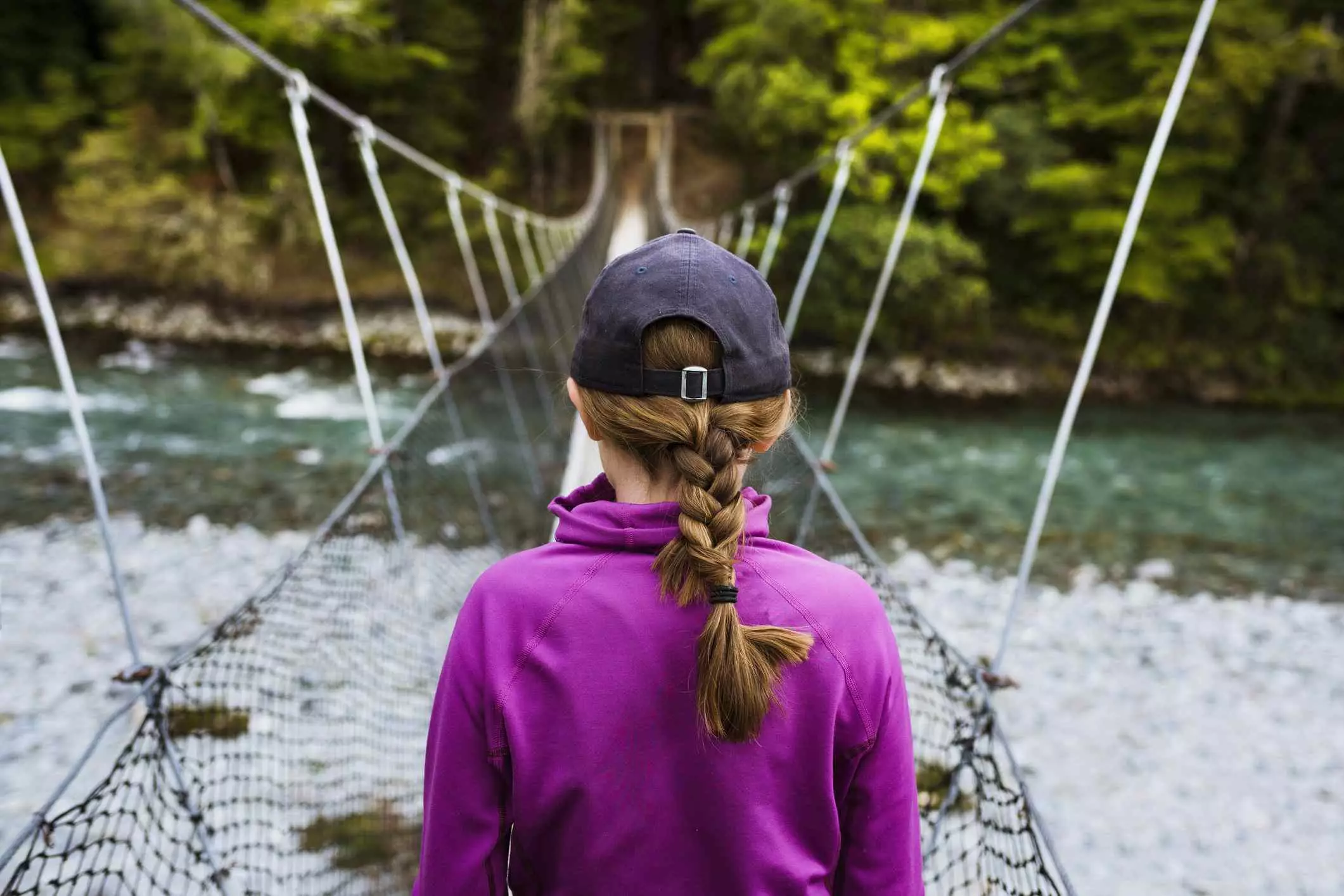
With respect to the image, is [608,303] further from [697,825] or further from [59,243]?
[59,243]

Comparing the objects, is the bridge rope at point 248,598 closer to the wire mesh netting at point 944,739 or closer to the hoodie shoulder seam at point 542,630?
the hoodie shoulder seam at point 542,630

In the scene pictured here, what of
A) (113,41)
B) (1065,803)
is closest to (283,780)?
(1065,803)

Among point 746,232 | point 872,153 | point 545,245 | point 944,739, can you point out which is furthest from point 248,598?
point 545,245

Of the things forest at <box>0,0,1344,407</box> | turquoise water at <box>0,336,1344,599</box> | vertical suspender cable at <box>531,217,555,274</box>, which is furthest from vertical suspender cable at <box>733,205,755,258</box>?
vertical suspender cable at <box>531,217,555,274</box>

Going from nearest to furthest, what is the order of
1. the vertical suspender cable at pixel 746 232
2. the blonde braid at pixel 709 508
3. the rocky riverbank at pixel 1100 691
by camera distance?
the blonde braid at pixel 709 508 < the rocky riverbank at pixel 1100 691 < the vertical suspender cable at pixel 746 232

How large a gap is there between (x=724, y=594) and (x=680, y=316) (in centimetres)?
13

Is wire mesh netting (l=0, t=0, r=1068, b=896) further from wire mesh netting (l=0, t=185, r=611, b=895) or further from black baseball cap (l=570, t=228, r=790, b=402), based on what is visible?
black baseball cap (l=570, t=228, r=790, b=402)

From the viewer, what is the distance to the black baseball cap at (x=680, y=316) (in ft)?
1.36

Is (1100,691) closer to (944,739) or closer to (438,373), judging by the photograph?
(944,739)

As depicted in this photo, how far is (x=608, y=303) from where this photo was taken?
1.40ft

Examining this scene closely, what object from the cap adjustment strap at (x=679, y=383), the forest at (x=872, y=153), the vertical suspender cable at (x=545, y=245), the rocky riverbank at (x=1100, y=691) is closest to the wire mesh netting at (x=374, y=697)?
the rocky riverbank at (x=1100, y=691)

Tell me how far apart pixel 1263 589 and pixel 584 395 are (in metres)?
4.61

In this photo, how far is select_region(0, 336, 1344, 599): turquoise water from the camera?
4418 millimetres

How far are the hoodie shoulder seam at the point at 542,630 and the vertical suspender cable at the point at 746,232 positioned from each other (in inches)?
124
